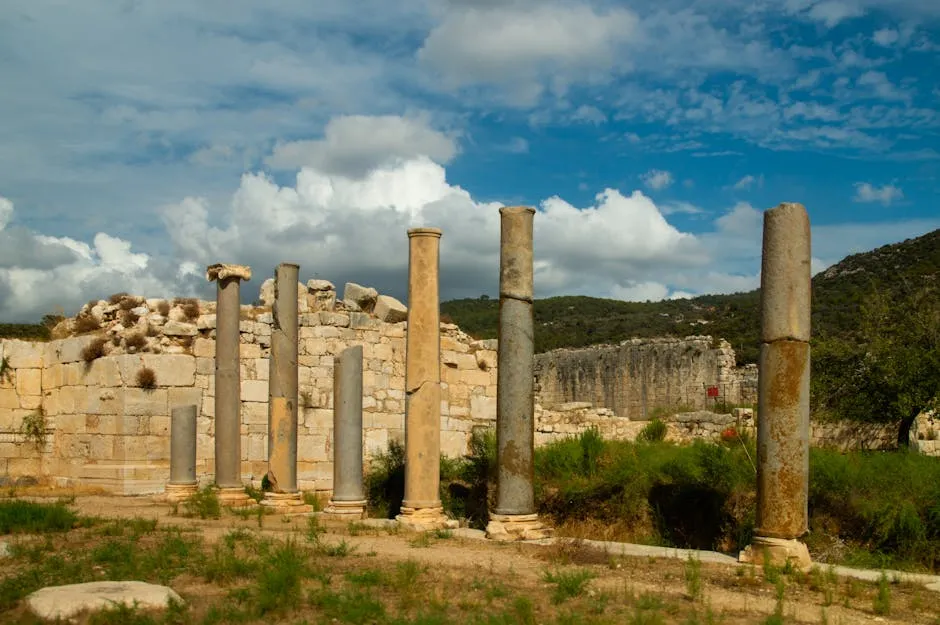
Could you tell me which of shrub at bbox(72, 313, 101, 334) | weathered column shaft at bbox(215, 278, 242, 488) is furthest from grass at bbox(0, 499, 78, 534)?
shrub at bbox(72, 313, 101, 334)

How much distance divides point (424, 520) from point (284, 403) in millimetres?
3749

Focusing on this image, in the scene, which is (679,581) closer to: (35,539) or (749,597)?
(749,597)

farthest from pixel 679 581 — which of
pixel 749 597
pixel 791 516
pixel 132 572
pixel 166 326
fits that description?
pixel 166 326

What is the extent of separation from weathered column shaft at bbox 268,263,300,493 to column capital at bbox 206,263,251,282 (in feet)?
3.19

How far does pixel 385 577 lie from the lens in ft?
26.9

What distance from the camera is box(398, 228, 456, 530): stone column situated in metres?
12.6

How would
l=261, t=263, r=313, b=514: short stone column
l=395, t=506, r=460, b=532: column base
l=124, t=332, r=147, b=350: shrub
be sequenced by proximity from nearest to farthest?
l=395, t=506, r=460, b=532: column base → l=261, t=263, r=313, b=514: short stone column → l=124, t=332, r=147, b=350: shrub

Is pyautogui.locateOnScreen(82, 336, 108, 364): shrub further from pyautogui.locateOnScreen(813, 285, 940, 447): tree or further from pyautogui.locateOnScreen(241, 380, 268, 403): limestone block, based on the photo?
pyautogui.locateOnScreen(813, 285, 940, 447): tree

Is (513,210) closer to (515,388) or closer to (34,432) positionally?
(515,388)

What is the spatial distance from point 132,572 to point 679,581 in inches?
197

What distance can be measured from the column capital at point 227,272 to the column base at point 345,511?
4510 mm

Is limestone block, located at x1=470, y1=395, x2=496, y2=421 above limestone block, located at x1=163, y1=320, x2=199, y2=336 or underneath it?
underneath

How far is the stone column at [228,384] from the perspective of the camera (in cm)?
1545

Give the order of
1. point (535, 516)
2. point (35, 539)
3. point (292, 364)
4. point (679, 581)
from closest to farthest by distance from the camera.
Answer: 1. point (679, 581)
2. point (35, 539)
3. point (535, 516)
4. point (292, 364)
